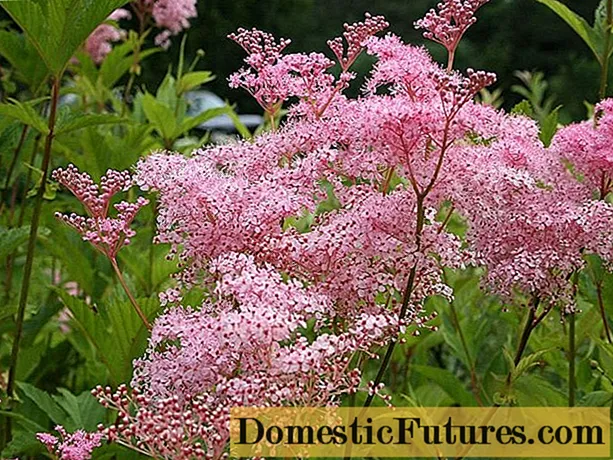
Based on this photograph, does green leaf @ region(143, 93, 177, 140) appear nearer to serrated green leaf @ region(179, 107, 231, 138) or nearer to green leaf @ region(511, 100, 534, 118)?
serrated green leaf @ region(179, 107, 231, 138)

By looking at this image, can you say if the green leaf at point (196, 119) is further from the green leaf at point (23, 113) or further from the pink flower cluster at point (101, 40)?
the pink flower cluster at point (101, 40)

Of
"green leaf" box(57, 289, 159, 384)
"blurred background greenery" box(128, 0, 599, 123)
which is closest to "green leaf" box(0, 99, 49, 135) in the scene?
"green leaf" box(57, 289, 159, 384)

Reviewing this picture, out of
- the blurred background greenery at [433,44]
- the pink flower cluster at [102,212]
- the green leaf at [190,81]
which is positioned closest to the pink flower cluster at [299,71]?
the pink flower cluster at [102,212]

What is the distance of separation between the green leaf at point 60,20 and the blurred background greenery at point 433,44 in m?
13.5

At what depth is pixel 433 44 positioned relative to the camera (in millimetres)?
19219

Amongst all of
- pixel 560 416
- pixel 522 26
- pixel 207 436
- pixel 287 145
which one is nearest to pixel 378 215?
pixel 287 145

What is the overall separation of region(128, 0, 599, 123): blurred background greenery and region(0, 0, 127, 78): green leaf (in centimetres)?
1349

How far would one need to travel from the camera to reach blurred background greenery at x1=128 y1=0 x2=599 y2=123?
18062 mm

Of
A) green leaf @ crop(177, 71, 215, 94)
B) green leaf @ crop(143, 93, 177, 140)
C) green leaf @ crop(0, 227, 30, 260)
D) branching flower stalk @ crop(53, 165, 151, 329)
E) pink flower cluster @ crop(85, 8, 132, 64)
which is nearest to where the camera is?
branching flower stalk @ crop(53, 165, 151, 329)

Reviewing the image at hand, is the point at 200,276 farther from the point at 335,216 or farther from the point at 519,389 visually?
the point at 519,389

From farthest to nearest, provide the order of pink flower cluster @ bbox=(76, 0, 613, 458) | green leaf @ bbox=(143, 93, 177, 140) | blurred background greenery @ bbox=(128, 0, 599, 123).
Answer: blurred background greenery @ bbox=(128, 0, 599, 123) < green leaf @ bbox=(143, 93, 177, 140) < pink flower cluster @ bbox=(76, 0, 613, 458)

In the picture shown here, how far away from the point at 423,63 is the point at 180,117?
160 centimetres

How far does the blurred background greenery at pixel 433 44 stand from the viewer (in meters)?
18.1

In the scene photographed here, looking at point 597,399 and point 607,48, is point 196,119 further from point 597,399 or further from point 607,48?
point 597,399
